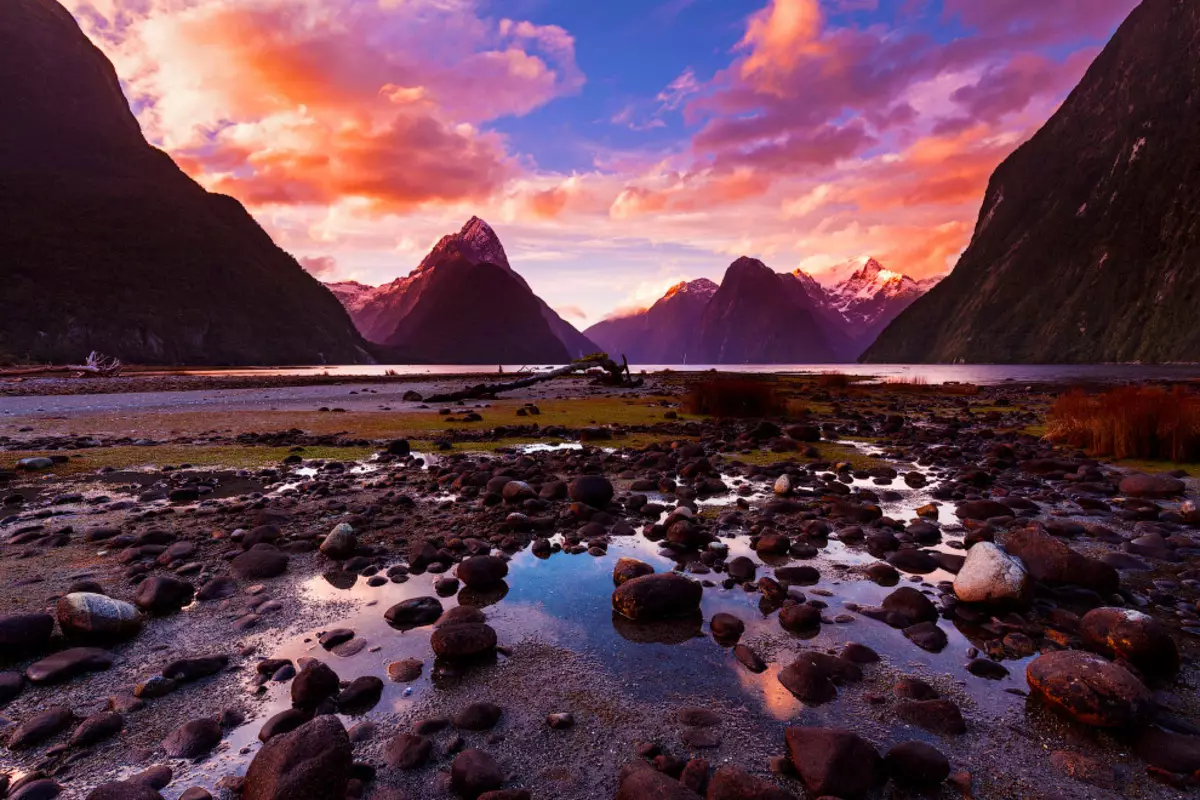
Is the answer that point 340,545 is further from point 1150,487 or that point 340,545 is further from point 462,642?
point 1150,487

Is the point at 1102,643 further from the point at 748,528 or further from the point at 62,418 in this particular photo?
the point at 62,418

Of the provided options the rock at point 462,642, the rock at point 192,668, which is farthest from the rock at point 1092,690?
the rock at point 192,668

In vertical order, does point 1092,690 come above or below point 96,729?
above

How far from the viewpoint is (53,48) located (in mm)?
155625

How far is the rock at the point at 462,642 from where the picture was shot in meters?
3.78

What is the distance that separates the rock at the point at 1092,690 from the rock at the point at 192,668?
201 inches

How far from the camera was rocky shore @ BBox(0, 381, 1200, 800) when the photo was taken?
2650 mm

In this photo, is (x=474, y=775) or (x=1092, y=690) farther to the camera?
(x=1092, y=690)

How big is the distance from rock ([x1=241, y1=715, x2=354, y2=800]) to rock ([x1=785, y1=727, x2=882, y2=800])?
2133 millimetres

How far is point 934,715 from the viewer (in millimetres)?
3064

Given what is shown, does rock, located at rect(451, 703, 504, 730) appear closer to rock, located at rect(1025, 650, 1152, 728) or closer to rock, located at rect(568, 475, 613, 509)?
rock, located at rect(1025, 650, 1152, 728)

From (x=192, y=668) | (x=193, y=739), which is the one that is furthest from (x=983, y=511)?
(x=192, y=668)

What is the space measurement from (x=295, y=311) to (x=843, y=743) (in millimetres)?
183445

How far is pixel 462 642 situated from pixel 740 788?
2079 mm
